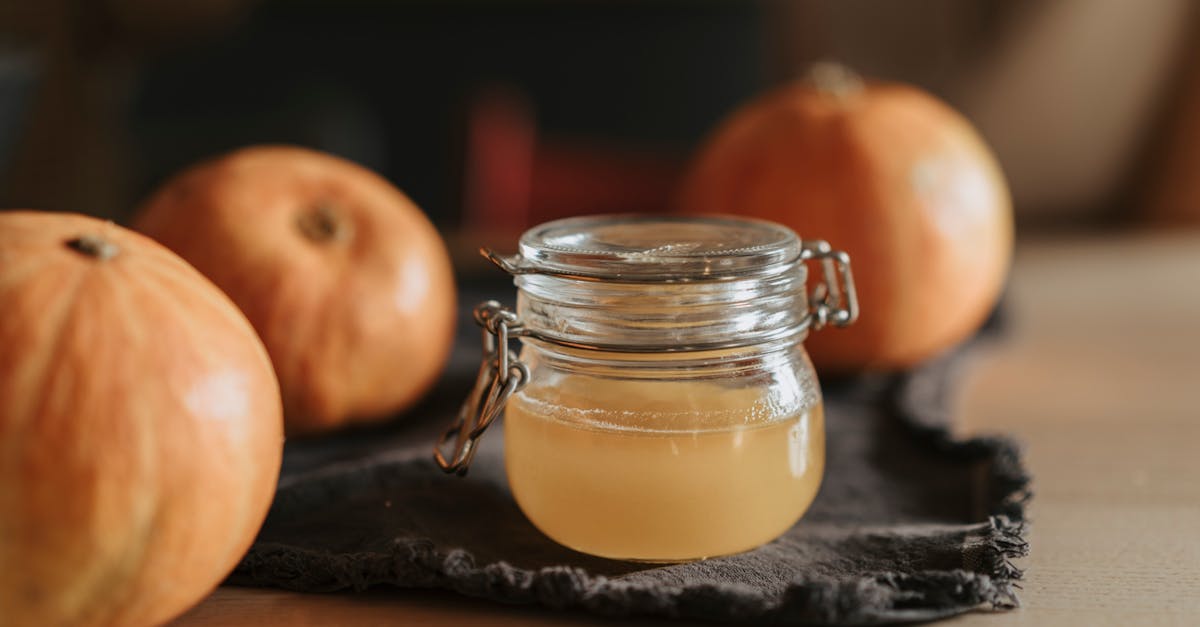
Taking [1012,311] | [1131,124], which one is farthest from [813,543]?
[1131,124]

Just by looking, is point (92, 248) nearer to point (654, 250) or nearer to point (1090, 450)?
point (654, 250)

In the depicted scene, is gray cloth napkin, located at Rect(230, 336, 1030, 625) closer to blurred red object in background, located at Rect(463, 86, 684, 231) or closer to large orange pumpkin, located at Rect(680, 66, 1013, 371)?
large orange pumpkin, located at Rect(680, 66, 1013, 371)

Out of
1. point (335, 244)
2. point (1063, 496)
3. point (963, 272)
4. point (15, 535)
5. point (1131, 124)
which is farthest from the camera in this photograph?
point (1131, 124)

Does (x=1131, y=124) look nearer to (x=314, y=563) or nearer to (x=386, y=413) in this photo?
(x=386, y=413)

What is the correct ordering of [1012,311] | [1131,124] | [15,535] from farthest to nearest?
1. [1131,124]
2. [1012,311]
3. [15,535]

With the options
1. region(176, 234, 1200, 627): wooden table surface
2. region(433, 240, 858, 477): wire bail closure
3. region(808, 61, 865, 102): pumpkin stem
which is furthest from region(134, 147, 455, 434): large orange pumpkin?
region(808, 61, 865, 102): pumpkin stem

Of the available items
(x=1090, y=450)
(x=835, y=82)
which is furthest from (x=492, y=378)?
(x=835, y=82)
